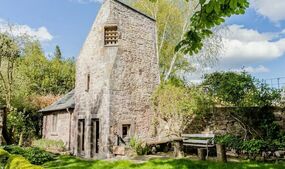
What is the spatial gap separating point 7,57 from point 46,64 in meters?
22.8

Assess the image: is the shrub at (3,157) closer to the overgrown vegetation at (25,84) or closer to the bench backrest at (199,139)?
the bench backrest at (199,139)

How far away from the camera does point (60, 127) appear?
81.6 feet

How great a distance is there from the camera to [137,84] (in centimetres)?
2014

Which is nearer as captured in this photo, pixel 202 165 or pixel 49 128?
pixel 202 165

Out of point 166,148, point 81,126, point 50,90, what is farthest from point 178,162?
point 50,90

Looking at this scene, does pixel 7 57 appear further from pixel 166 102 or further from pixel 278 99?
pixel 278 99

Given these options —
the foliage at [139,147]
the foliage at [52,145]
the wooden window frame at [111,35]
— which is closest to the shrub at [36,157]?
the foliage at [139,147]

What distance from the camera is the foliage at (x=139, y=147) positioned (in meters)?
17.3

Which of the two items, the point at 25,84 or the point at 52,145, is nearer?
the point at 52,145

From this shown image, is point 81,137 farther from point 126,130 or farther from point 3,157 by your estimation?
point 3,157

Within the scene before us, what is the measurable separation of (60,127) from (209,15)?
20652 millimetres

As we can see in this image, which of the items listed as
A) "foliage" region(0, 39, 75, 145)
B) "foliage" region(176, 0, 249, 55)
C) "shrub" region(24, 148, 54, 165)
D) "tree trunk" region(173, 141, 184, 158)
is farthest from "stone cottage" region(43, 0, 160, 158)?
"foliage" region(176, 0, 249, 55)

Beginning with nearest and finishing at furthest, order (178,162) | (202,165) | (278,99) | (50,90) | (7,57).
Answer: (202,165) < (178,162) < (278,99) < (7,57) < (50,90)

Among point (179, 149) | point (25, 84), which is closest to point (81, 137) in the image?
point (179, 149)
